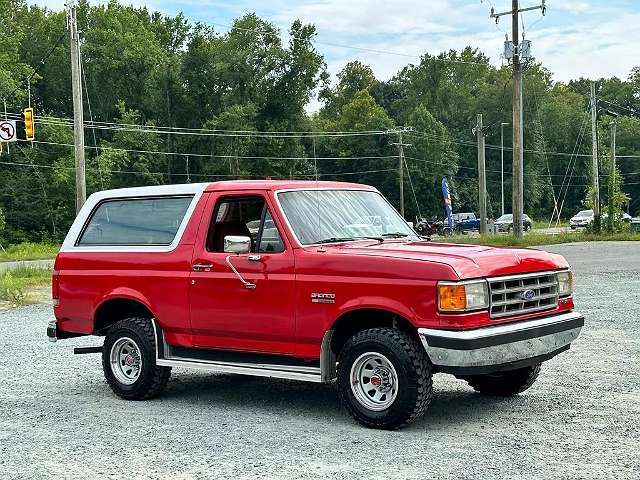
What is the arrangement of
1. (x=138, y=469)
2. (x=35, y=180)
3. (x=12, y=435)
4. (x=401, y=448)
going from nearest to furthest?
(x=138, y=469)
(x=401, y=448)
(x=12, y=435)
(x=35, y=180)

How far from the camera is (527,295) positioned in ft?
23.2

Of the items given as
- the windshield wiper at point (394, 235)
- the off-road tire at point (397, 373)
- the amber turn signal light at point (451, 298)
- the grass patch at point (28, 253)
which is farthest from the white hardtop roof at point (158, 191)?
the grass patch at point (28, 253)

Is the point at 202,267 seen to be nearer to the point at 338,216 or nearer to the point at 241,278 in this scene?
the point at 241,278

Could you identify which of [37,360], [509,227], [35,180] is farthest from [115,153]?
[37,360]

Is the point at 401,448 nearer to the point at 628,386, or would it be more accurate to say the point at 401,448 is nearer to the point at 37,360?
the point at 628,386

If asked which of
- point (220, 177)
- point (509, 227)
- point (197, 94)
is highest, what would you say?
point (197, 94)

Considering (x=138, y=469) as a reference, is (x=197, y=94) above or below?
above

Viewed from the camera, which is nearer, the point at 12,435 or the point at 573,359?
the point at 12,435

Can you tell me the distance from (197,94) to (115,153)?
12524 mm

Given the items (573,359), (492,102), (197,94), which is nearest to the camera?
(573,359)

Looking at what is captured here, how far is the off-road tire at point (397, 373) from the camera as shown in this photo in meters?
6.65

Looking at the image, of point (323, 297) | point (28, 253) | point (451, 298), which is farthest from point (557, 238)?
point (451, 298)

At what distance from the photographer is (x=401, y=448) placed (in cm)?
632

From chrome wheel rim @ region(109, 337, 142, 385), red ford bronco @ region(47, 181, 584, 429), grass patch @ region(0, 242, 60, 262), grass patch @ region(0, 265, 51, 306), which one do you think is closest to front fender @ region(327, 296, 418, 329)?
red ford bronco @ region(47, 181, 584, 429)
